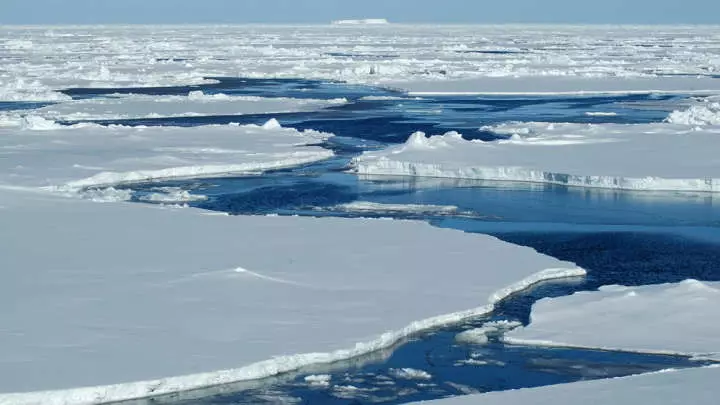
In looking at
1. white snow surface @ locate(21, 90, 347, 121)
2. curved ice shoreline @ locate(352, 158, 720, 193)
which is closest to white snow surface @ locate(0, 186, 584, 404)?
curved ice shoreline @ locate(352, 158, 720, 193)

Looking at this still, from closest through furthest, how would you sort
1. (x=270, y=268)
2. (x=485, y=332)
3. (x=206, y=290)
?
(x=485, y=332) < (x=206, y=290) < (x=270, y=268)

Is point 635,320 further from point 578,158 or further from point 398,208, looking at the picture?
point 578,158

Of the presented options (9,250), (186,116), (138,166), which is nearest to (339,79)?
(186,116)

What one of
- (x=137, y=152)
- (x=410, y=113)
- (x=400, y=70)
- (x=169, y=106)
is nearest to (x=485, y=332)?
(x=137, y=152)

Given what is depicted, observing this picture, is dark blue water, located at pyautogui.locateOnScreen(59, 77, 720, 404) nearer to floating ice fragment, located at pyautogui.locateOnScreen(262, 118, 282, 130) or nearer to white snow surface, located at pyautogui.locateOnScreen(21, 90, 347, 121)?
white snow surface, located at pyautogui.locateOnScreen(21, 90, 347, 121)
